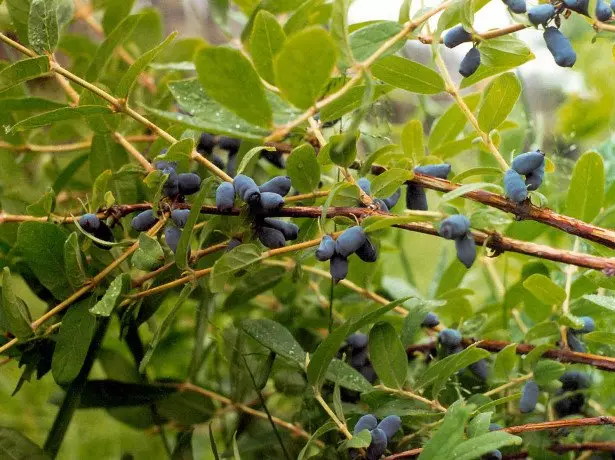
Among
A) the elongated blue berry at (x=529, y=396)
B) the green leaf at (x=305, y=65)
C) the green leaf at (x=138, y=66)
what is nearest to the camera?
the green leaf at (x=305, y=65)

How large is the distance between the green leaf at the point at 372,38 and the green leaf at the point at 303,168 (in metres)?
0.07

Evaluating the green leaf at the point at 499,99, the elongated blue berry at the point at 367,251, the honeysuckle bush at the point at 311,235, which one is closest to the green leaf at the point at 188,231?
the honeysuckle bush at the point at 311,235

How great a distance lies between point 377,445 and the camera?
470 millimetres

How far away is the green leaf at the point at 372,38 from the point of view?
0.42m

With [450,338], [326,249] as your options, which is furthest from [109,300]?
[450,338]

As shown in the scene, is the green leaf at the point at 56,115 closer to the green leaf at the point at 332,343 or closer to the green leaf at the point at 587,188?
the green leaf at the point at 332,343

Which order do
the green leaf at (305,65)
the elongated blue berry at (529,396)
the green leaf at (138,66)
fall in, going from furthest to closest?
the elongated blue berry at (529,396), the green leaf at (138,66), the green leaf at (305,65)

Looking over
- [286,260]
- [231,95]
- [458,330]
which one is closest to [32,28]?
[231,95]

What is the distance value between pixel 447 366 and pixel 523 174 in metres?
0.14

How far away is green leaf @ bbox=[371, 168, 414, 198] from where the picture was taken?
1.49 ft

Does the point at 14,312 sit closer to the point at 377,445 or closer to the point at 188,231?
the point at 188,231

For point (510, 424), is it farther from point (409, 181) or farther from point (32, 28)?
point (32, 28)

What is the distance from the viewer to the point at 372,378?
0.62 m

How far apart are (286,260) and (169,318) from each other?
0.70 ft
